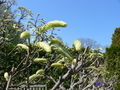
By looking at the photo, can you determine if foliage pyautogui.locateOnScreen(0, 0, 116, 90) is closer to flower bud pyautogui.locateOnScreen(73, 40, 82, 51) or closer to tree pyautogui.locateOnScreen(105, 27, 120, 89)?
flower bud pyautogui.locateOnScreen(73, 40, 82, 51)

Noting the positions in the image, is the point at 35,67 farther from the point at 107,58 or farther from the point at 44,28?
the point at 44,28

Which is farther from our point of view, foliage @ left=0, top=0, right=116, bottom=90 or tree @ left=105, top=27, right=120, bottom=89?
tree @ left=105, top=27, right=120, bottom=89

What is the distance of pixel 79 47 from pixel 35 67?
9810mm

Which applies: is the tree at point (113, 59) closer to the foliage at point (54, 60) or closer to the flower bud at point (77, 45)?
the foliage at point (54, 60)

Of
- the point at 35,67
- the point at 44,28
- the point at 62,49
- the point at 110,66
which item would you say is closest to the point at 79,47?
the point at 62,49

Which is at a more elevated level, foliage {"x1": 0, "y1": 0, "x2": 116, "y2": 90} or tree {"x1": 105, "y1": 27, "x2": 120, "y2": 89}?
tree {"x1": 105, "y1": 27, "x2": 120, "y2": 89}

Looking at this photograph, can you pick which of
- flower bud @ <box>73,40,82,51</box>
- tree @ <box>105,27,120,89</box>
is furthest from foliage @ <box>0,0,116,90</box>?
tree @ <box>105,27,120,89</box>

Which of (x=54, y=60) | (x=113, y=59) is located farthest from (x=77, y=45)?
(x=113, y=59)

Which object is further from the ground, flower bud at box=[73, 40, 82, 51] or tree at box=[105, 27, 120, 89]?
tree at box=[105, 27, 120, 89]

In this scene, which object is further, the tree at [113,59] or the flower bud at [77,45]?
the tree at [113,59]

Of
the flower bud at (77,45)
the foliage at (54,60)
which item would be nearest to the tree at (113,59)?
the foliage at (54,60)

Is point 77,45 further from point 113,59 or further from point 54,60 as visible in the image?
point 113,59

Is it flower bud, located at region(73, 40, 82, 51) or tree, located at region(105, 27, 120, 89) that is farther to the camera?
tree, located at region(105, 27, 120, 89)

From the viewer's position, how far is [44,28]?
2.03m
